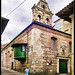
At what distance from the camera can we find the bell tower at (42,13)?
1942 centimetres

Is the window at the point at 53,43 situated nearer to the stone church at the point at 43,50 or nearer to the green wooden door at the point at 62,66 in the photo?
the stone church at the point at 43,50

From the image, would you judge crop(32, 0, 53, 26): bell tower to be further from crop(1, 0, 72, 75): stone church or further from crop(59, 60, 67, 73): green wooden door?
crop(59, 60, 67, 73): green wooden door

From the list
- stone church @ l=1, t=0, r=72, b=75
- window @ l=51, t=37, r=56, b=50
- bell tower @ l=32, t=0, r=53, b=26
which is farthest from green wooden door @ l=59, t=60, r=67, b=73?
bell tower @ l=32, t=0, r=53, b=26

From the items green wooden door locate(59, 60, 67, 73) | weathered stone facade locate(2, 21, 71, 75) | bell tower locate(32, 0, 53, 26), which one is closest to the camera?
weathered stone facade locate(2, 21, 71, 75)

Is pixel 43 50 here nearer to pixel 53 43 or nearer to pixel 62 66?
pixel 53 43

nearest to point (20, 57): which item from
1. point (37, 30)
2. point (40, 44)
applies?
point (40, 44)

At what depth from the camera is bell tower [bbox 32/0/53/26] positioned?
1942 cm

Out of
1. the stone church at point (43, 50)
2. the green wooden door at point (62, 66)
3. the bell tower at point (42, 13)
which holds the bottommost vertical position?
the green wooden door at point (62, 66)

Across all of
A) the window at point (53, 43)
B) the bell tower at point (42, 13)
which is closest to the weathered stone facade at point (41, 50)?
the window at point (53, 43)

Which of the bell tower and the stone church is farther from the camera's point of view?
the bell tower

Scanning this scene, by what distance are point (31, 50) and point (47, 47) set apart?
6.55 feet

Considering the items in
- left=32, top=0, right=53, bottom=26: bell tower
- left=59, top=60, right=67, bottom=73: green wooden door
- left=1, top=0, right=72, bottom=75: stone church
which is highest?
left=32, top=0, right=53, bottom=26: bell tower

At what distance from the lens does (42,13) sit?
20203 mm

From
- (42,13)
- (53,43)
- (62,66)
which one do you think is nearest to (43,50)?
(53,43)
